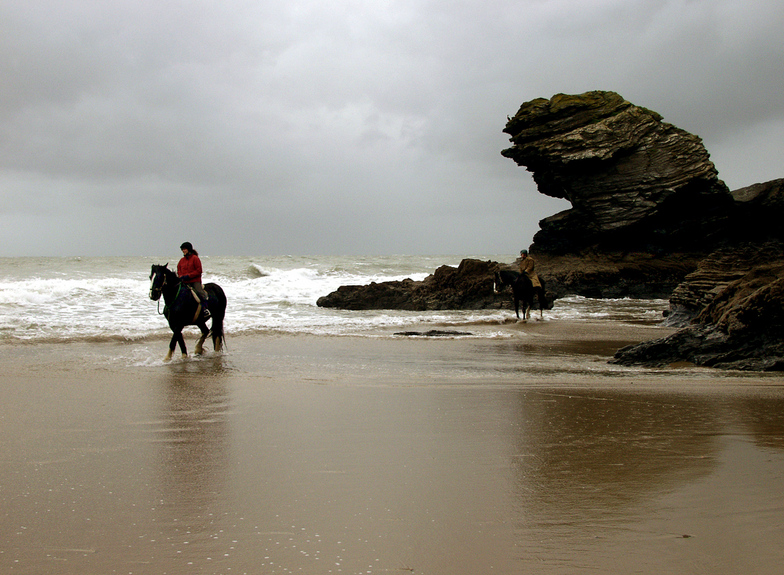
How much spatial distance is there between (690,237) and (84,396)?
31.8 metres

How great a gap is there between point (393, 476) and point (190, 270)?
24.9 ft

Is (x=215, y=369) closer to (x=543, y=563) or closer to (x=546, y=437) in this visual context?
(x=546, y=437)

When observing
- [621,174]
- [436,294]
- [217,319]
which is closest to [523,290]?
[436,294]

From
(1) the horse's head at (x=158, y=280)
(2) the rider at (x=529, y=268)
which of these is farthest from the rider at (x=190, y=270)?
(2) the rider at (x=529, y=268)

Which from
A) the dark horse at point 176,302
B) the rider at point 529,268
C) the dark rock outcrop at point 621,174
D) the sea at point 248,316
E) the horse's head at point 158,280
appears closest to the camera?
the horse's head at point 158,280

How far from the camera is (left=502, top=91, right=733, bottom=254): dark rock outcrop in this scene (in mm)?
29547

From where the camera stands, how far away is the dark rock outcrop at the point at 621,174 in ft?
96.9

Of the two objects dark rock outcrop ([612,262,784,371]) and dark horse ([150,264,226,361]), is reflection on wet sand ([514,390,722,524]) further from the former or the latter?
dark horse ([150,264,226,361])

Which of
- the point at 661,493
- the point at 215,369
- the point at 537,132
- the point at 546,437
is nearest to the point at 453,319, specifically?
the point at 215,369

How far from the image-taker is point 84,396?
6219mm

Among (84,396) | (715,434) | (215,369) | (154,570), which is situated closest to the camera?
(154,570)

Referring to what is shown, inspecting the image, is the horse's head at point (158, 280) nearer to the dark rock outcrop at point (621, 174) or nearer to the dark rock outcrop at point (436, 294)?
the dark rock outcrop at point (436, 294)

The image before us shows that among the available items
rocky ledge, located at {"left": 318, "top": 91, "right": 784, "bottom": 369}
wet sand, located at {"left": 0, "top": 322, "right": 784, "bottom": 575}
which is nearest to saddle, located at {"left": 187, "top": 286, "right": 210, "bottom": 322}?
wet sand, located at {"left": 0, "top": 322, "right": 784, "bottom": 575}

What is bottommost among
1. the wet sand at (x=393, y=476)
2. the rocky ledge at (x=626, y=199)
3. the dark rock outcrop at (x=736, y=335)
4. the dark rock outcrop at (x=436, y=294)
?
the wet sand at (x=393, y=476)
